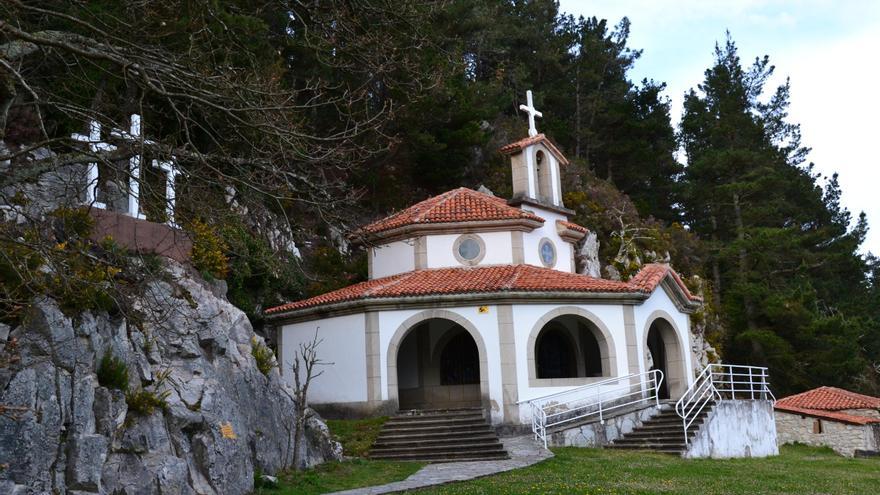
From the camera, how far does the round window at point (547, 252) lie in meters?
24.7

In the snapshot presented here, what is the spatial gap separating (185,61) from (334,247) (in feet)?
67.0

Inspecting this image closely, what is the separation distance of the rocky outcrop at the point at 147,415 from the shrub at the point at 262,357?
0.18 m

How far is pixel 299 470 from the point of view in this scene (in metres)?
15.2

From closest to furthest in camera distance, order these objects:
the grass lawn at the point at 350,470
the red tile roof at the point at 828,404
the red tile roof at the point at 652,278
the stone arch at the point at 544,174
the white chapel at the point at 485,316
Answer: the grass lawn at the point at 350,470 → the white chapel at the point at 485,316 → the red tile roof at the point at 652,278 → the stone arch at the point at 544,174 → the red tile roof at the point at 828,404

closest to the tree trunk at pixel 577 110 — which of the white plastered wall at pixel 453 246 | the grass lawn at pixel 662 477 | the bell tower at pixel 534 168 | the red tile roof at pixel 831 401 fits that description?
the red tile roof at pixel 831 401

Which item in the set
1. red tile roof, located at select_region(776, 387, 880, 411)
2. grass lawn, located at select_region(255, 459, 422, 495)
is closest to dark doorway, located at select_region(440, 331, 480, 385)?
grass lawn, located at select_region(255, 459, 422, 495)

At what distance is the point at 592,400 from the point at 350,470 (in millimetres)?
8102

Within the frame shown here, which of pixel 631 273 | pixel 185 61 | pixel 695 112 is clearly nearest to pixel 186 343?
pixel 185 61

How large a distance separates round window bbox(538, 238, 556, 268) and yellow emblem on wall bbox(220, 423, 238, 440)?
13298 mm

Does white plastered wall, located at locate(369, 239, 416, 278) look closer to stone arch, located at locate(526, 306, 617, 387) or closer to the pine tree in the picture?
stone arch, located at locate(526, 306, 617, 387)

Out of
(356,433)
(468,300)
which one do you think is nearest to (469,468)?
(356,433)

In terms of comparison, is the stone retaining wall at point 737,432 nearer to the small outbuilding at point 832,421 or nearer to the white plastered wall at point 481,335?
the white plastered wall at point 481,335

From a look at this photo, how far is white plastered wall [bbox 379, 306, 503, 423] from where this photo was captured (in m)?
20.7

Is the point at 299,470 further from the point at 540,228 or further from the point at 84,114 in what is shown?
the point at 540,228
